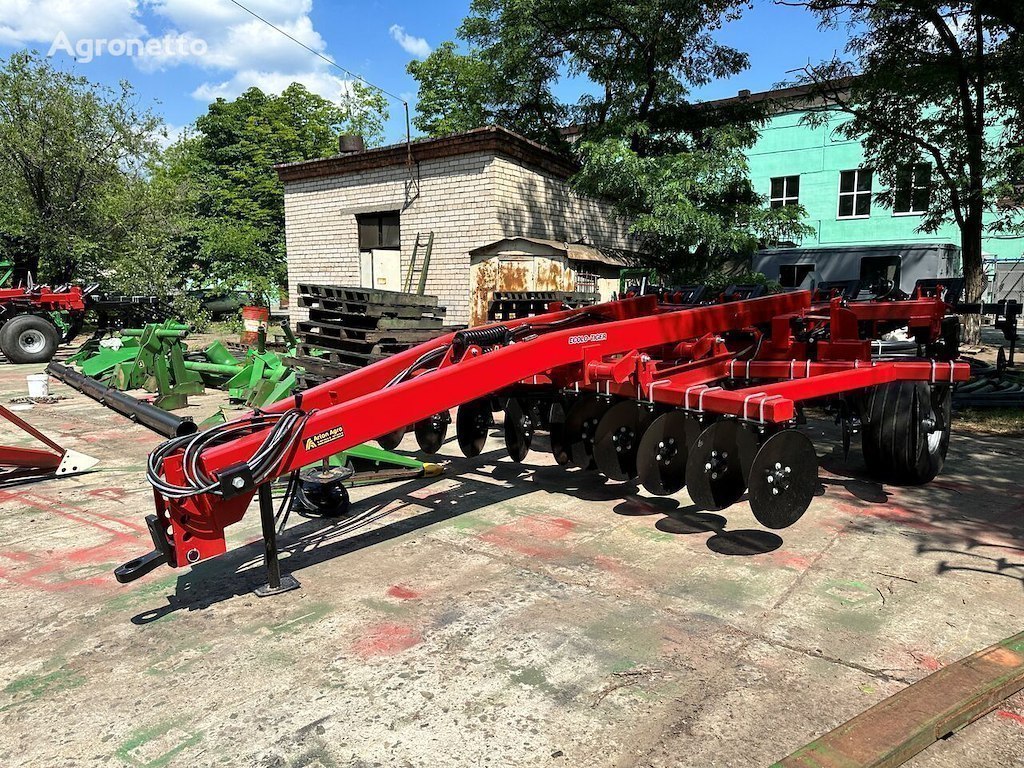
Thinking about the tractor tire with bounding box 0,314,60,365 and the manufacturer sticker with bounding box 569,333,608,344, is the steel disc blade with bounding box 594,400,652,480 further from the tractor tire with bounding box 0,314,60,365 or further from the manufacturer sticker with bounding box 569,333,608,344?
the tractor tire with bounding box 0,314,60,365

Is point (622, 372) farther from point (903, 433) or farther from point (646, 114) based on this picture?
point (646, 114)

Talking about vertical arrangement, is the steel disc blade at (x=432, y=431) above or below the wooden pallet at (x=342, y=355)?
below

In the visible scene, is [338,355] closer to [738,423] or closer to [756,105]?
[738,423]

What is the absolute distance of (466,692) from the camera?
9.29ft

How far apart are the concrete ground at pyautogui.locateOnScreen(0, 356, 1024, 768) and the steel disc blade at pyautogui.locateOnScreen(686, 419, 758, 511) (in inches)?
14.6

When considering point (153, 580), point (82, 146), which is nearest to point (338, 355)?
point (153, 580)

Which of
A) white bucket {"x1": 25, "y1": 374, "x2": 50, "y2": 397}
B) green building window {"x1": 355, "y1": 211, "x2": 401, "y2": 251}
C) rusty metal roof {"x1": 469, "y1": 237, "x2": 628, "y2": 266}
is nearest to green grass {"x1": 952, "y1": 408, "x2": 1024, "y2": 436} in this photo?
rusty metal roof {"x1": 469, "y1": 237, "x2": 628, "y2": 266}

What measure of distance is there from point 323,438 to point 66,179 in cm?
1927

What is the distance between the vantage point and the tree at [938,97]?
11.8 metres

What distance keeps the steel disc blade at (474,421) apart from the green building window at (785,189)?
24.2 meters

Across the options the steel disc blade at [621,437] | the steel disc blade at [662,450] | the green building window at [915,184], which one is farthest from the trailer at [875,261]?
the steel disc blade at [662,450]

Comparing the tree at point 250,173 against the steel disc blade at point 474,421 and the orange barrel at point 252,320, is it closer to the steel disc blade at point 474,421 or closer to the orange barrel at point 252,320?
the orange barrel at point 252,320

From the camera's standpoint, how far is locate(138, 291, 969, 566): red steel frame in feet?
11.1

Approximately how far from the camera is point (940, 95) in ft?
40.0
